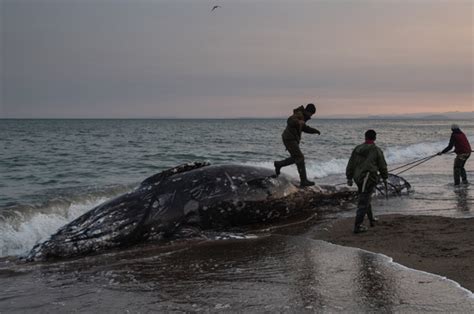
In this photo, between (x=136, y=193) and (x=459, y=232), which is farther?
(x=136, y=193)

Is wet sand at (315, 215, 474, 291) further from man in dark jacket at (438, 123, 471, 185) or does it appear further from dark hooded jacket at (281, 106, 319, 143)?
man in dark jacket at (438, 123, 471, 185)

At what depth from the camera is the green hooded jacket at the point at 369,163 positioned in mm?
8672

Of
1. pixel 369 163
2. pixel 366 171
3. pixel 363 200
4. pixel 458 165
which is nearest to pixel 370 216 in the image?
pixel 363 200

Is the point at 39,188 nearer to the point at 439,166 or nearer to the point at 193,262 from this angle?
the point at 193,262

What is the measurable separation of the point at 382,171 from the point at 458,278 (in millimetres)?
3318

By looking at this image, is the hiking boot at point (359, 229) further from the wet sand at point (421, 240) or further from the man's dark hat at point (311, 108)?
the man's dark hat at point (311, 108)

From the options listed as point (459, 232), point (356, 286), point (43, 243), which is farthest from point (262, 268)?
Result: point (43, 243)

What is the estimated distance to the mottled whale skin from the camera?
8703 mm

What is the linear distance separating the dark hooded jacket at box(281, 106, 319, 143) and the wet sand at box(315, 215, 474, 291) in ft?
7.01

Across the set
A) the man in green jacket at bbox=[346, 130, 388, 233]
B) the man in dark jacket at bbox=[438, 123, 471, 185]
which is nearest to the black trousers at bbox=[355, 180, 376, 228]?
the man in green jacket at bbox=[346, 130, 388, 233]

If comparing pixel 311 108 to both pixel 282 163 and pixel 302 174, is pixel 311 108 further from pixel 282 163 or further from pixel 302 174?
pixel 302 174

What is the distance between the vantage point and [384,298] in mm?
5062

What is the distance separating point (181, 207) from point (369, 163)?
3.65 meters

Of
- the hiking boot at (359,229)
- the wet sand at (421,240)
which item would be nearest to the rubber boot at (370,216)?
the wet sand at (421,240)
